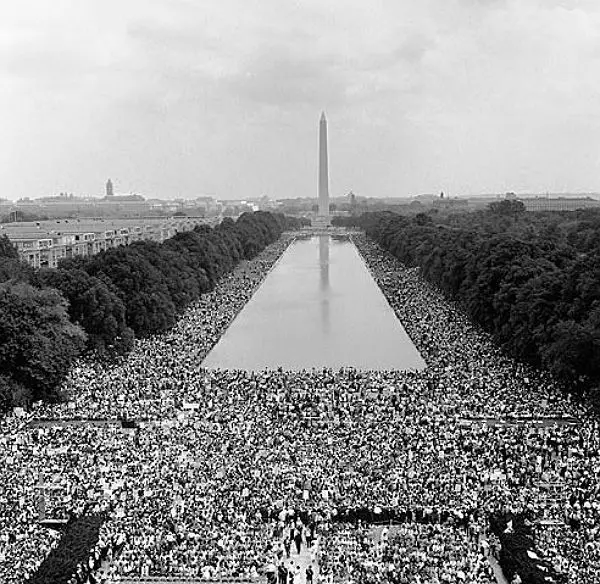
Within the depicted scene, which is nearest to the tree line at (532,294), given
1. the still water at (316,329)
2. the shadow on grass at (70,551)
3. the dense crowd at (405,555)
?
the still water at (316,329)

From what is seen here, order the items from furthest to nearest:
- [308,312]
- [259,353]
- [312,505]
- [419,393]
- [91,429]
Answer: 1. [308,312]
2. [259,353]
3. [419,393]
4. [91,429]
5. [312,505]

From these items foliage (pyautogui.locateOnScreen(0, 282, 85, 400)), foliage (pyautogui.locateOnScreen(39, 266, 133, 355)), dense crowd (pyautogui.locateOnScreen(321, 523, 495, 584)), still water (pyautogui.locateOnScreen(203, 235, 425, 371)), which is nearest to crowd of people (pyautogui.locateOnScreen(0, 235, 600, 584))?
dense crowd (pyautogui.locateOnScreen(321, 523, 495, 584))

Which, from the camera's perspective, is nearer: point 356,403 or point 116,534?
point 116,534

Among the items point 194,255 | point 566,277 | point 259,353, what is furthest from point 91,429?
point 194,255

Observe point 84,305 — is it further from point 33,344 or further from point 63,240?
point 63,240

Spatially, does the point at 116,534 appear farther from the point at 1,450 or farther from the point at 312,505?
the point at 1,450

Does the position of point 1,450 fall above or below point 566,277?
below

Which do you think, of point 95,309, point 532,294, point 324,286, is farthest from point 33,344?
point 324,286
